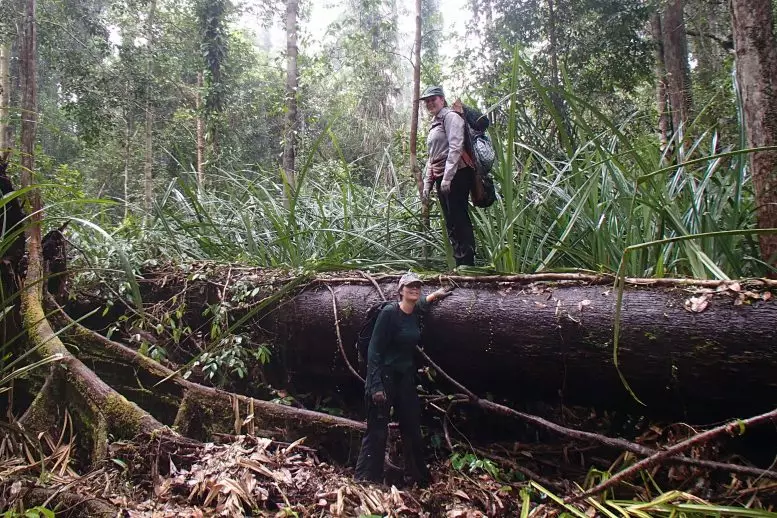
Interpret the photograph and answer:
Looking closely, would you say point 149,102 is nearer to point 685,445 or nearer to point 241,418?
point 241,418

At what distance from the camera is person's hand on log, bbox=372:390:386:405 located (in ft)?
8.28

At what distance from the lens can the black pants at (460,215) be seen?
334 centimetres


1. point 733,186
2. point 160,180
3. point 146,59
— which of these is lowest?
point 733,186

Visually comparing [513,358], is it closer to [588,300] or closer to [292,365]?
[588,300]

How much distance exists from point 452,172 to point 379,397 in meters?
1.50

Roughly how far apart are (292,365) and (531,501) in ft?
6.07

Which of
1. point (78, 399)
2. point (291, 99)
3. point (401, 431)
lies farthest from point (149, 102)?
point (401, 431)

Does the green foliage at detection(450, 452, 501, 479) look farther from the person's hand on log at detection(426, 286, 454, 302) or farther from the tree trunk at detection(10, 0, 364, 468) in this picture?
the person's hand on log at detection(426, 286, 454, 302)

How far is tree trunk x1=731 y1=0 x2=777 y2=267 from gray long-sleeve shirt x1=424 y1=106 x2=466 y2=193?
1.49 meters

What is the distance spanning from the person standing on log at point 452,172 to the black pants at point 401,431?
1.07 meters

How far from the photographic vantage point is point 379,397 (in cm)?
252

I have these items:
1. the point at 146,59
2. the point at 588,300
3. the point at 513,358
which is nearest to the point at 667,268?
the point at 588,300

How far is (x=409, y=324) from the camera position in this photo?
2.65m

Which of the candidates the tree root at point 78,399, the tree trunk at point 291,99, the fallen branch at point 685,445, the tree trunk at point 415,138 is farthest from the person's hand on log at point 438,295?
the tree trunk at point 291,99
